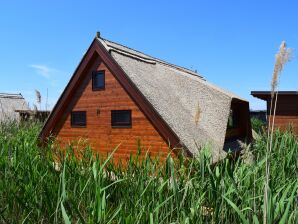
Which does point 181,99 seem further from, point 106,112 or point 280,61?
point 280,61

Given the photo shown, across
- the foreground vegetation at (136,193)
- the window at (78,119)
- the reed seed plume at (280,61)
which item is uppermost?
the reed seed plume at (280,61)

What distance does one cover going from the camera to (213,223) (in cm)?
301

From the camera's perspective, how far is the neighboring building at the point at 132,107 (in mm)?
11023

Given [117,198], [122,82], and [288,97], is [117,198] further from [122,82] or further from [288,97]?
[288,97]

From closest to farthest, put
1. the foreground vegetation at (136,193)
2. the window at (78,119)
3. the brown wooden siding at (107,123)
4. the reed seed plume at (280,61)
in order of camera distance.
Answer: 1. the reed seed plume at (280,61)
2. the foreground vegetation at (136,193)
3. the brown wooden siding at (107,123)
4. the window at (78,119)

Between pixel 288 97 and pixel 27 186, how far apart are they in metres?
13.8

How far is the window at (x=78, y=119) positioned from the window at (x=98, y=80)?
4.14ft

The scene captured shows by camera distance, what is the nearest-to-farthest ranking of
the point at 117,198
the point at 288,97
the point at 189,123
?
the point at 117,198 → the point at 189,123 → the point at 288,97

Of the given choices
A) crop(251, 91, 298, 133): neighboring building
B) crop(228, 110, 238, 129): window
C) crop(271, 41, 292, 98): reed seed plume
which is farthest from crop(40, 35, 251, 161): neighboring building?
crop(271, 41, 292, 98): reed seed plume

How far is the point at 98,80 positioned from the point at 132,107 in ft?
7.62

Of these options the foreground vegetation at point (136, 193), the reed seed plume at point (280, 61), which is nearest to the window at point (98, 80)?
the foreground vegetation at point (136, 193)

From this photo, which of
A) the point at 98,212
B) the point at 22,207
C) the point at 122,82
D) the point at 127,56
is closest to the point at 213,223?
the point at 98,212

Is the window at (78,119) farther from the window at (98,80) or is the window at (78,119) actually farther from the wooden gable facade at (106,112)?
the window at (98,80)

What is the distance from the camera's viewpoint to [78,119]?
46.0 feet
